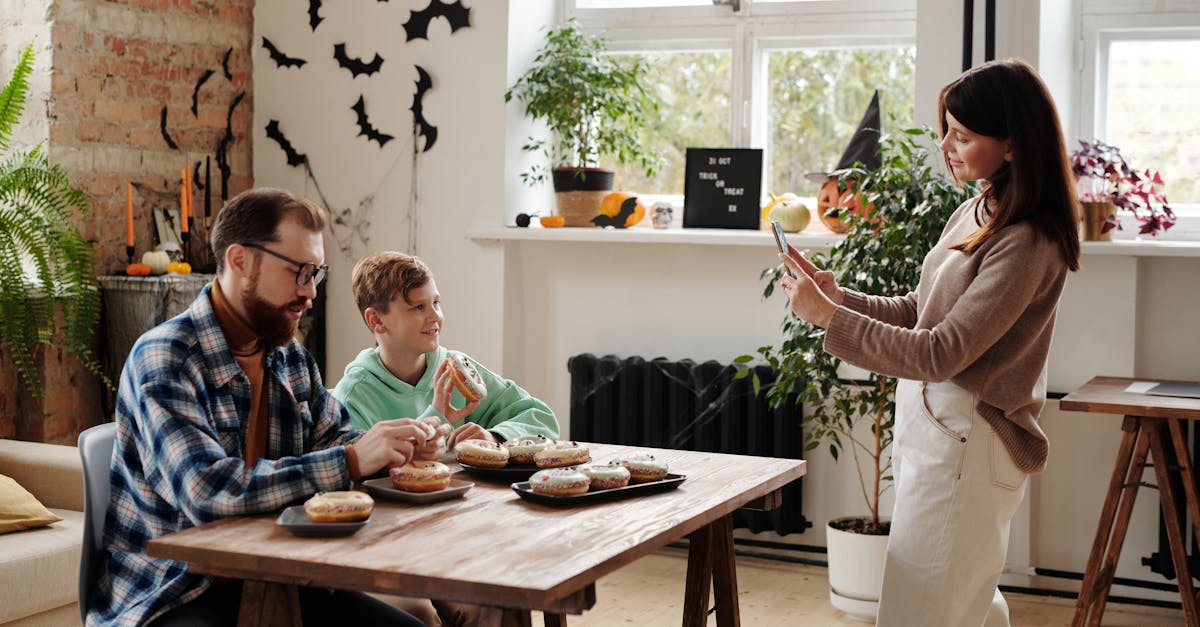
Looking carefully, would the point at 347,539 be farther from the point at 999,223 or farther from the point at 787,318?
the point at 787,318

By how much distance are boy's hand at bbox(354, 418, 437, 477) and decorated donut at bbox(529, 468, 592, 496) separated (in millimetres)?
197

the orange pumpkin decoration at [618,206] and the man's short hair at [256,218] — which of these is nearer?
the man's short hair at [256,218]

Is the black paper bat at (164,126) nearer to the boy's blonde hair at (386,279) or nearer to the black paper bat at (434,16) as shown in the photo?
the black paper bat at (434,16)

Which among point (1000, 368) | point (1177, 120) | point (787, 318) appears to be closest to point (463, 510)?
point (1000, 368)

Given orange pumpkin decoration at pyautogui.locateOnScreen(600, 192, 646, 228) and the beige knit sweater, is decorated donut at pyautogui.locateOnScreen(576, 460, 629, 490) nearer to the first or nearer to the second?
the beige knit sweater

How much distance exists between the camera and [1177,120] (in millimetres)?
4023

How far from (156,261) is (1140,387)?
9.93 ft

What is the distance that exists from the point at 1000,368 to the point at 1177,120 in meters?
2.19

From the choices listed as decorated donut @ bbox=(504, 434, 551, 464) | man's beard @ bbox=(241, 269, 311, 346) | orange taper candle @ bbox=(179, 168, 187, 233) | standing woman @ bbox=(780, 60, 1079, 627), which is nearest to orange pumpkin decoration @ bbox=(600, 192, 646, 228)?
orange taper candle @ bbox=(179, 168, 187, 233)

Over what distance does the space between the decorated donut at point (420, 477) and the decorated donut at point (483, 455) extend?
0.17 m

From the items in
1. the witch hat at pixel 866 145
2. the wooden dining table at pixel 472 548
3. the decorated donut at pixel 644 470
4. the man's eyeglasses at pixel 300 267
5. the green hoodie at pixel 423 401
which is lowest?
the wooden dining table at pixel 472 548

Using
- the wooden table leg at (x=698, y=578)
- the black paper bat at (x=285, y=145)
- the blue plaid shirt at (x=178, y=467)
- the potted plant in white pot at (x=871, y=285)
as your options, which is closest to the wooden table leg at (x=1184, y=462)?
the potted plant in white pot at (x=871, y=285)

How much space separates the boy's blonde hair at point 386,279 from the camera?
101 inches

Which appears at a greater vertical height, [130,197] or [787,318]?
[130,197]
